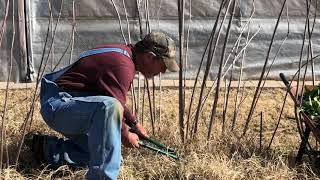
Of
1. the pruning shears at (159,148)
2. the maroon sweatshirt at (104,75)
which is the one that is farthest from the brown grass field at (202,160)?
the maroon sweatshirt at (104,75)

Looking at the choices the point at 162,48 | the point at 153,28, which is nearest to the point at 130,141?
the point at 162,48

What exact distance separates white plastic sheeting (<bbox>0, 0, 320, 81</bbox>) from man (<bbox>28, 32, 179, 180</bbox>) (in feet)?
9.55

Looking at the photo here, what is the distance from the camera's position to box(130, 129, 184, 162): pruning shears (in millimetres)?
3418

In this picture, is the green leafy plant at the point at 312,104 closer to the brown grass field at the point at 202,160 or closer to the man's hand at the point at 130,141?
the brown grass field at the point at 202,160

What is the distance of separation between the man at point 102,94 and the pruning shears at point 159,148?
24 centimetres

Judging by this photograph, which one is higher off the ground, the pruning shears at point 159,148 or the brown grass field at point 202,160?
the pruning shears at point 159,148

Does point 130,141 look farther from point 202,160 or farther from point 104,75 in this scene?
point 202,160

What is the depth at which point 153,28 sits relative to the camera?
611 cm

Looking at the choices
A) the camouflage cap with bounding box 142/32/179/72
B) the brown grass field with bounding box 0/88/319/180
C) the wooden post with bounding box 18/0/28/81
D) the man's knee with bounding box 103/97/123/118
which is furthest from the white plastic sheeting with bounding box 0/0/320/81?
the man's knee with bounding box 103/97/123/118

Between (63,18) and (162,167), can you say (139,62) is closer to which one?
(162,167)

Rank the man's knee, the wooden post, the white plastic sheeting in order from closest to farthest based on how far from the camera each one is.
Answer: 1. the man's knee
2. the wooden post
3. the white plastic sheeting

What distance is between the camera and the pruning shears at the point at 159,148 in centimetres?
342

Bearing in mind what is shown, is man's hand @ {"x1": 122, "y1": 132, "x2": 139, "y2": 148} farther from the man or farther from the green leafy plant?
the green leafy plant

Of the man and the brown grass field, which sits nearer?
the man
